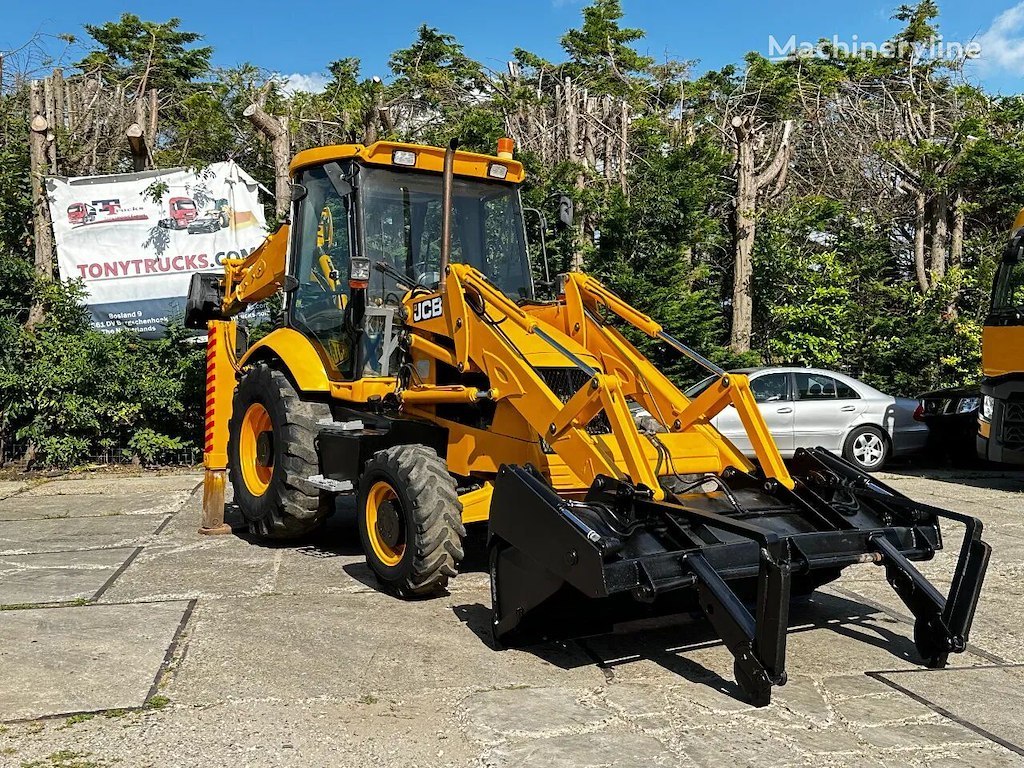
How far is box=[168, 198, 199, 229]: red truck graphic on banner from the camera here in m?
13.4

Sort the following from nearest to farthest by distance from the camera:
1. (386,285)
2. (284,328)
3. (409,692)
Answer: (409,692) → (386,285) → (284,328)

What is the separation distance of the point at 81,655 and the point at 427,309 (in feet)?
10.2

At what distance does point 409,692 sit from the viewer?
4.63 meters

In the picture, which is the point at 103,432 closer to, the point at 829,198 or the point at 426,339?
the point at 426,339

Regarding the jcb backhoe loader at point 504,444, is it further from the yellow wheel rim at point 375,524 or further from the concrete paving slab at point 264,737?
the concrete paving slab at point 264,737

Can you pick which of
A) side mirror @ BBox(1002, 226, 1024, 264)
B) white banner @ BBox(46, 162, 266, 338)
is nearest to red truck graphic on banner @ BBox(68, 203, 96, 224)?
white banner @ BBox(46, 162, 266, 338)

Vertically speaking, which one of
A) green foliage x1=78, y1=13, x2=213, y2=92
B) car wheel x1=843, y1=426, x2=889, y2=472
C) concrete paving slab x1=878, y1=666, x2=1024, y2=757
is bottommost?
concrete paving slab x1=878, y1=666, x2=1024, y2=757

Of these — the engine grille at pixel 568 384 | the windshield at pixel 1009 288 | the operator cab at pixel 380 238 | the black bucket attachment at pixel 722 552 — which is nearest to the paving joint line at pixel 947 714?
the black bucket attachment at pixel 722 552

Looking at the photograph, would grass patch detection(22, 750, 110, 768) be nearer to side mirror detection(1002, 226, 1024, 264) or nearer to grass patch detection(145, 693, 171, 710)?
grass patch detection(145, 693, 171, 710)

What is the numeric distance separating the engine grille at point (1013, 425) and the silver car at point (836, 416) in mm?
2229

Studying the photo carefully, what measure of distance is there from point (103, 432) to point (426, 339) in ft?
26.5

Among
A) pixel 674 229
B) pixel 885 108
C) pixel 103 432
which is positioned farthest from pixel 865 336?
pixel 103 432

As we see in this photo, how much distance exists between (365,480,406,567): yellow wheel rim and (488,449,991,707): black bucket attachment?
3.92ft

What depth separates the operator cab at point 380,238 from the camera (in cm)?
735
